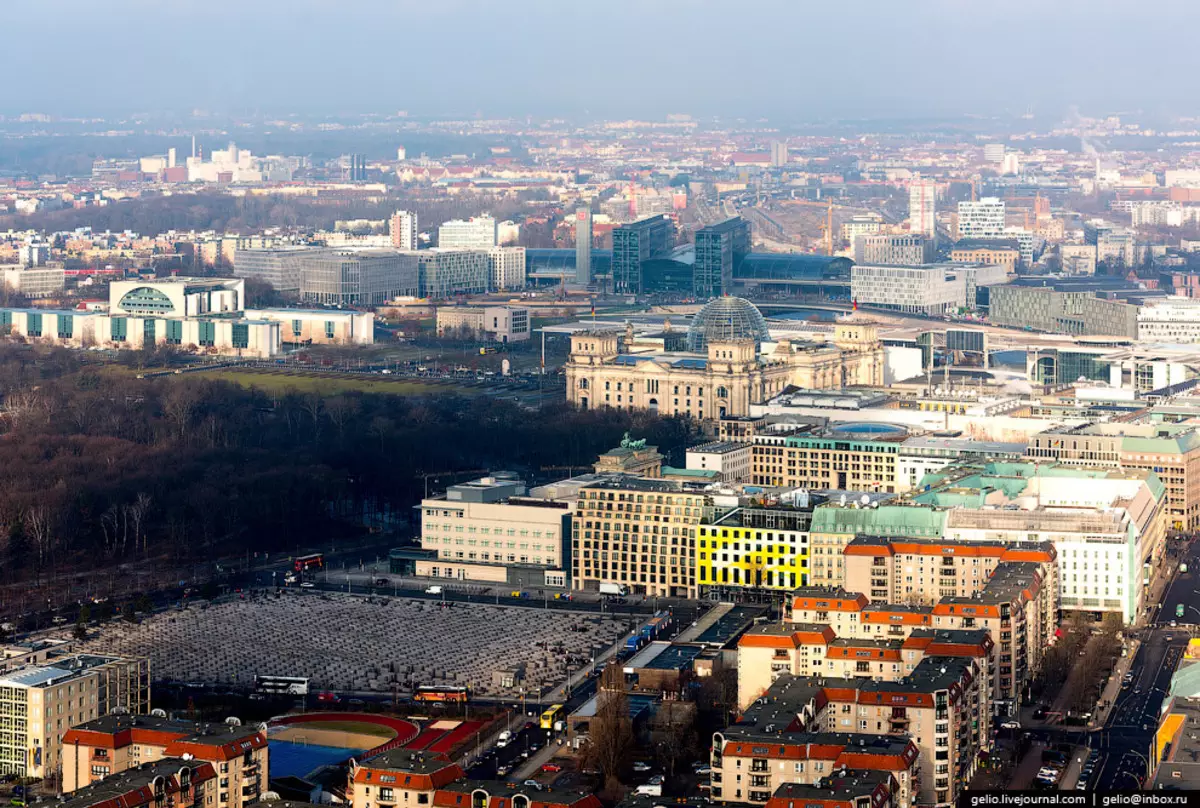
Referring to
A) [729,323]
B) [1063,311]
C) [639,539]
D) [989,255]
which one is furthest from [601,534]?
[989,255]

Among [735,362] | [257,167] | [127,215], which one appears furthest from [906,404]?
[257,167]

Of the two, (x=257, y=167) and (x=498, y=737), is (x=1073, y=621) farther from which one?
(x=257, y=167)

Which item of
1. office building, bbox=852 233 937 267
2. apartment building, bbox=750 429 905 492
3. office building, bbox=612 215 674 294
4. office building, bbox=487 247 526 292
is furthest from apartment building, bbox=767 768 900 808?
office building, bbox=852 233 937 267

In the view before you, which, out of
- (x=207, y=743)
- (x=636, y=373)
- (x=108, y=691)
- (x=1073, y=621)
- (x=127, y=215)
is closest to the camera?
(x=207, y=743)

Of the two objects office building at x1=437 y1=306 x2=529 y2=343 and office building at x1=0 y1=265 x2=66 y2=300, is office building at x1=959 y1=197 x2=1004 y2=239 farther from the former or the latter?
office building at x1=0 y1=265 x2=66 y2=300

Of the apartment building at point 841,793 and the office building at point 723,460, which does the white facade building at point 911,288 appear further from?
the apartment building at point 841,793

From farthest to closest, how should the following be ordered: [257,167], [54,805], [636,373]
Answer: [257,167], [636,373], [54,805]
